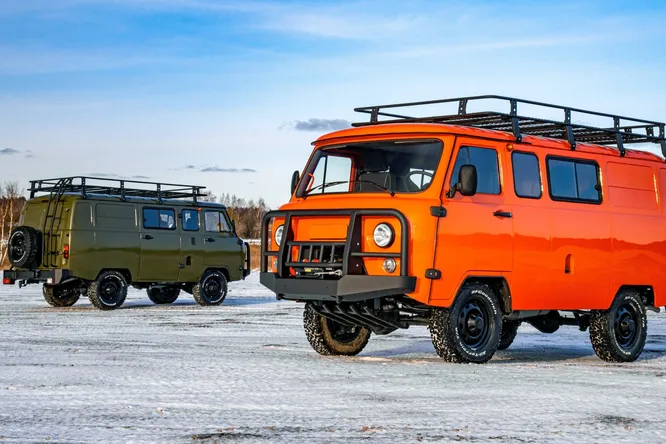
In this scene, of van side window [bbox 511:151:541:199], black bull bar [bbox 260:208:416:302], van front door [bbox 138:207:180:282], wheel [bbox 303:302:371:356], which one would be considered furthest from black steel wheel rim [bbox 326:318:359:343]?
van front door [bbox 138:207:180:282]

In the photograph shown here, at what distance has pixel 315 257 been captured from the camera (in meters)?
11.2

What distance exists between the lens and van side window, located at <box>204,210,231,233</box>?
24.3 m

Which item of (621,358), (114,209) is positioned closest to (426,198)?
(621,358)

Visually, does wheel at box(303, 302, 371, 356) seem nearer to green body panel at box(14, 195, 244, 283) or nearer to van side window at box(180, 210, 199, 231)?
green body panel at box(14, 195, 244, 283)

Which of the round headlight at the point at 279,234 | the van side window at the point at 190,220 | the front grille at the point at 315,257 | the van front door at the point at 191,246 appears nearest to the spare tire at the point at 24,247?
the van front door at the point at 191,246

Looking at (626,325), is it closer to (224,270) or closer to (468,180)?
(468,180)

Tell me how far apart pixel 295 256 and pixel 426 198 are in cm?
163

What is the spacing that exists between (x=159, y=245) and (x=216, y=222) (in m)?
1.91

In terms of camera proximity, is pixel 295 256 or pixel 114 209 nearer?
pixel 295 256

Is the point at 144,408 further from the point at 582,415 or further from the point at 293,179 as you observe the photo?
the point at 293,179

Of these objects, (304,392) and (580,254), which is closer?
(304,392)

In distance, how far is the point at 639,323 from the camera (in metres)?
13.0

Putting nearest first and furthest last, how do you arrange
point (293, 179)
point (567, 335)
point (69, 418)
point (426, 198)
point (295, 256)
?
point (69, 418), point (426, 198), point (295, 256), point (293, 179), point (567, 335)

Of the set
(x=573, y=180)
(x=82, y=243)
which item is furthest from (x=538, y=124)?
(x=82, y=243)
